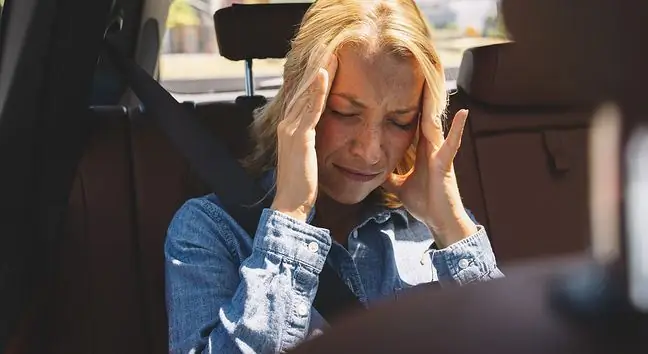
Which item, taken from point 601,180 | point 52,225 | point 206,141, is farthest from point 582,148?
point 601,180

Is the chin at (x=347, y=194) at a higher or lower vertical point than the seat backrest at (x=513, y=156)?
higher

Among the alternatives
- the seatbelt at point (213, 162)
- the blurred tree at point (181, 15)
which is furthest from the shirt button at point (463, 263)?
the blurred tree at point (181, 15)

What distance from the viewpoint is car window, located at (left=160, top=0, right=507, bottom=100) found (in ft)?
5.57

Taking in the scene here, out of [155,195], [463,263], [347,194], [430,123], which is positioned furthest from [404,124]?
[155,195]

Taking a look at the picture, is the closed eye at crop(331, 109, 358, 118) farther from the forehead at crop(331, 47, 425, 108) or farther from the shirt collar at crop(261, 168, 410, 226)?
the shirt collar at crop(261, 168, 410, 226)

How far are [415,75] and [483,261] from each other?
0.32 m

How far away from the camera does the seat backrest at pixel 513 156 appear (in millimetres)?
2012

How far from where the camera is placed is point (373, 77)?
4.57 feet

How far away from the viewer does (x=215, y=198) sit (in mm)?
1525

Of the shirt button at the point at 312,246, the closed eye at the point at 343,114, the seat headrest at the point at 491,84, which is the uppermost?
the closed eye at the point at 343,114

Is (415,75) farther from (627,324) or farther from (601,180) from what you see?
(627,324)

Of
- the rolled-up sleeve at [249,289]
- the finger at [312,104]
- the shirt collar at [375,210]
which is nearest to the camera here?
the rolled-up sleeve at [249,289]

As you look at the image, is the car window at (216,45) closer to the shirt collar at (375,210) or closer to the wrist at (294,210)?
the shirt collar at (375,210)

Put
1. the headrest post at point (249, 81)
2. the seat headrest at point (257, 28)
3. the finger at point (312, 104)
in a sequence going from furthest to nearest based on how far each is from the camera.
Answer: the headrest post at point (249, 81), the seat headrest at point (257, 28), the finger at point (312, 104)
